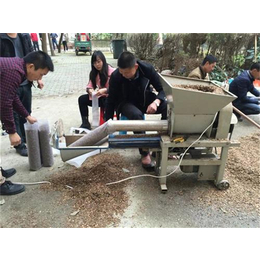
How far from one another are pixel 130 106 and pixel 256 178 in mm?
1725

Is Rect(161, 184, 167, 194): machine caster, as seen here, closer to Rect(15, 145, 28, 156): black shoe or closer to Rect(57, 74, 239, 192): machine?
Rect(57, 74, 239, 192): machine

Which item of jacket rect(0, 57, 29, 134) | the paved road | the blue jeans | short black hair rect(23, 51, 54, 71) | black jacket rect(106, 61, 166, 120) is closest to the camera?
jacket rect(0, 57, 29, 134)

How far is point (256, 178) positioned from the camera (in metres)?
2.84

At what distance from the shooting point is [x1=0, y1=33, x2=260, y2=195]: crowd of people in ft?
7.53

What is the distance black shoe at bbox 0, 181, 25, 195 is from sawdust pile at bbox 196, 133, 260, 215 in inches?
77.5

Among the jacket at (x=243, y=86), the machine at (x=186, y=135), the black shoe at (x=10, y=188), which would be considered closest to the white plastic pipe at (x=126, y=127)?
the machine at (x=186, y=135)

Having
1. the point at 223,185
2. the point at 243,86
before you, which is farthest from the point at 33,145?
the point at 243,86

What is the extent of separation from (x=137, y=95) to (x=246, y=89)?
2650mm

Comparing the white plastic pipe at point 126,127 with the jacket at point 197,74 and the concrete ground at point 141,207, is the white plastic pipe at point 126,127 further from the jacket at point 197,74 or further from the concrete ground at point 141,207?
the jacket at point 197,74

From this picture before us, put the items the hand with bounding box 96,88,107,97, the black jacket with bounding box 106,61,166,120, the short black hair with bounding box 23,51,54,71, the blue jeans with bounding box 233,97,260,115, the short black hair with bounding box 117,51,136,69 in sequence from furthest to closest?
1. the blue jeans with bounding box 233,97,260,115
2. the hand with bounding box 96,88,107,97
3. the black jacket with bounding box 106,61,166,120
4. the short black hair with bounding box 117,51,136,69
5. the short black hair with bounding box 23,51,54,71

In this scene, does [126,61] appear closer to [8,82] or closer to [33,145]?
[8,82]

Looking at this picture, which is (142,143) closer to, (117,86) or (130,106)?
(130,106)

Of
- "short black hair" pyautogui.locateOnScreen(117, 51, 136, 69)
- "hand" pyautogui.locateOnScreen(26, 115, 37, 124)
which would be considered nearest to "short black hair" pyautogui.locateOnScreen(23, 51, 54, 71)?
"hand" pyautogui.locateOnScreen(26, 115, 37, 124)

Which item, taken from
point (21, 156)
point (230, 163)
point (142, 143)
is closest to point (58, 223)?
point (142, 143)
